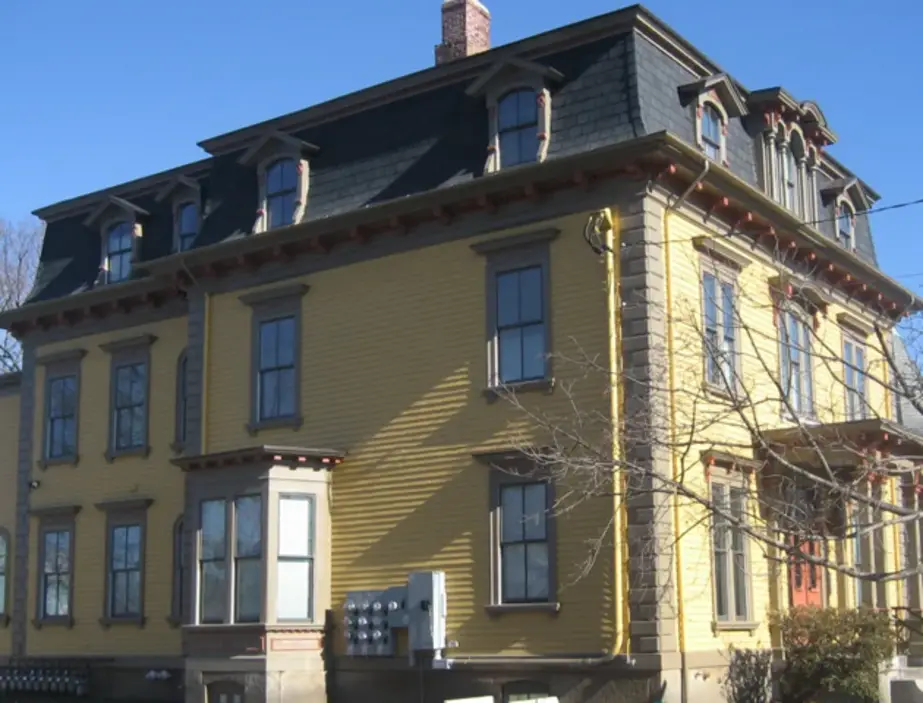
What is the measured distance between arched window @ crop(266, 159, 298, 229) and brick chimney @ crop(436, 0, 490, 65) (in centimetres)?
399

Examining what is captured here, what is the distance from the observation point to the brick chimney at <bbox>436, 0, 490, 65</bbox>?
27.3 meters

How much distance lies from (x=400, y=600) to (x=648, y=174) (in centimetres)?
785

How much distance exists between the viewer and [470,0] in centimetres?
2747

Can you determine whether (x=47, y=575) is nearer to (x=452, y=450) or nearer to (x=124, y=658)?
(x=124, y=658)

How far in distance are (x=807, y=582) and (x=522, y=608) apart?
6.56 metres

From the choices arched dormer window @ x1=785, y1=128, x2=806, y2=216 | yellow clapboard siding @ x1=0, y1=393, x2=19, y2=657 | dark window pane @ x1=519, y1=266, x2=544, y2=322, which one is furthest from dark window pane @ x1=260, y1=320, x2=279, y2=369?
arched dormer window @ x1=785, y1=128, x2=806, y2=216

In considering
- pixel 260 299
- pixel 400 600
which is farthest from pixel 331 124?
pixel 400 600

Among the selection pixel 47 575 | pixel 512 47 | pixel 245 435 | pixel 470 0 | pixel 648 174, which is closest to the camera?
pixel 648 174

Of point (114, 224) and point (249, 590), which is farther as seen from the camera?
point (114, 224)

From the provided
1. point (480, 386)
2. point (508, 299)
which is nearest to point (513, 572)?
point (480, 386)

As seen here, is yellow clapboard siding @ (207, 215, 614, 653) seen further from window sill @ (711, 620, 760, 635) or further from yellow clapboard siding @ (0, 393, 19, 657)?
yellow clapboard siding @ (0, 393, 19, 657)

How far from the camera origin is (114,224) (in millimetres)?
29734

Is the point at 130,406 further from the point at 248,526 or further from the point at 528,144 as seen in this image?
the point at 528,144

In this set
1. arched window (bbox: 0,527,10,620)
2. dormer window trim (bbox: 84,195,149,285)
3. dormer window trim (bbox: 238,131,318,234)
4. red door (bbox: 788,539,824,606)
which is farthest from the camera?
arched window (bbox: 0,527,10,620)
